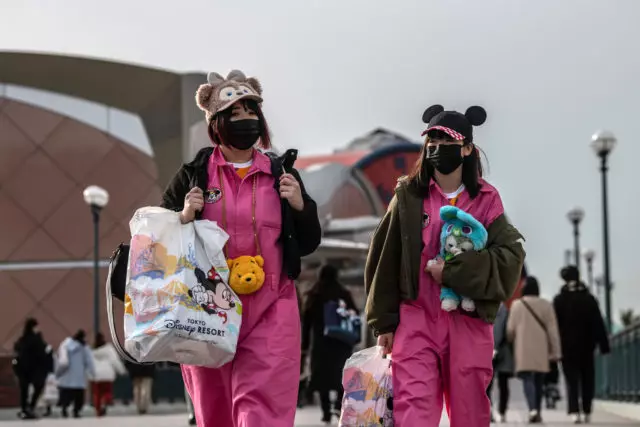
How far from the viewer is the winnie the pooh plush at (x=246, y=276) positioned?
6035 mm

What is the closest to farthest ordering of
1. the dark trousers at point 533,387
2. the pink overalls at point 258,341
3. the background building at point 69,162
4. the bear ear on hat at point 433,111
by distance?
the pink overalls at point 258,341 < the bear ear on hat at point 433,111 < the dark trousers at point 533,387 < the background building at point 69,162

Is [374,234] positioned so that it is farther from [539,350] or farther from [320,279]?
[539,350]

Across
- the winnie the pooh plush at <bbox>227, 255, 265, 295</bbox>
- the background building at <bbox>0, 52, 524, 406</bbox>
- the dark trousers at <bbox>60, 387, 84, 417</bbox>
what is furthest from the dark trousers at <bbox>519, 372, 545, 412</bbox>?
the background building at <bbox>0, 52, 524, 406</bbox>

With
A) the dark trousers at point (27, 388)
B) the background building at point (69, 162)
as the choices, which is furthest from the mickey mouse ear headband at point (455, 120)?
the background building at point (69, 162)

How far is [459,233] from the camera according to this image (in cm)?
637

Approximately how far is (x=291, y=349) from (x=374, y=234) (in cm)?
89

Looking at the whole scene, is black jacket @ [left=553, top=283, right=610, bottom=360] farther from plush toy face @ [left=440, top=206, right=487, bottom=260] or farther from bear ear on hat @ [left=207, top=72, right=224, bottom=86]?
bear ear on hat @ [left=207, top=72, right=224, bottom=86]

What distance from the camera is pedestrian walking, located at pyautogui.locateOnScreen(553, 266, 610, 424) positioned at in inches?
604

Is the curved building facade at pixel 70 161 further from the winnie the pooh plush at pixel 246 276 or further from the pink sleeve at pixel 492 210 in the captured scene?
the winnie the pooh plush at pixel 246 276

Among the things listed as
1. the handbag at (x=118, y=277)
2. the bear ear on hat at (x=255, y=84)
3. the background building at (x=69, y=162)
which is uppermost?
the background building at (x=69, y=162)

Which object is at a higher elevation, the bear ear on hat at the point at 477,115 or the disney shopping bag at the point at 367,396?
the bear ear on hat at the point at 477,115

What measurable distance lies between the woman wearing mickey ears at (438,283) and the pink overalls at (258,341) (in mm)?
523

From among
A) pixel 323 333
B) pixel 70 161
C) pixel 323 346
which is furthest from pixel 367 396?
pixel 70 161

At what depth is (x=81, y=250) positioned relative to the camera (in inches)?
1764
